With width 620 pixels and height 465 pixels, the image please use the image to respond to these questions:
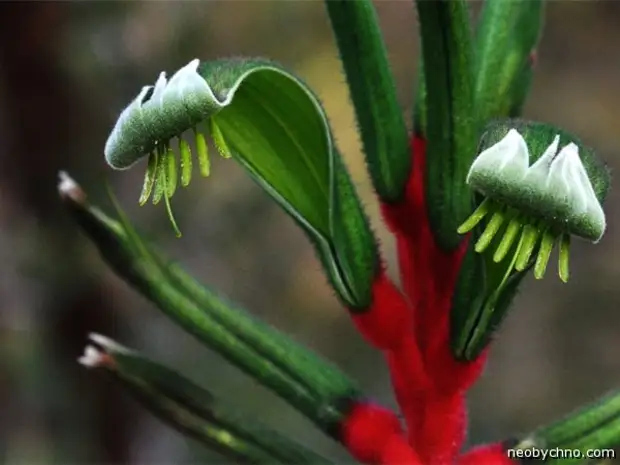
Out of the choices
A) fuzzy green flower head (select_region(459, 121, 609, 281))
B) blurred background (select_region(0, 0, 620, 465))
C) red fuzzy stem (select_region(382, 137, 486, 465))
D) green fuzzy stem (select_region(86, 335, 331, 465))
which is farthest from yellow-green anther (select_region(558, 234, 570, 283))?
blurred background (select_region(0, 0, 620, 465))

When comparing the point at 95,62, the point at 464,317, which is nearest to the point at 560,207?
the point at 464,317

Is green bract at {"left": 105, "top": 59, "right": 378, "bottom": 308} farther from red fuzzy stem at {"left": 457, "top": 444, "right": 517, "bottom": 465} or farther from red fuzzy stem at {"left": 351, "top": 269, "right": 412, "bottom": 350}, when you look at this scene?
red fuzzy stem at {"left": 457, "top": 444, "right": 517, "bottom": 465}

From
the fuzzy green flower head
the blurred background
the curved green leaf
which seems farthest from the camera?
the blurred background

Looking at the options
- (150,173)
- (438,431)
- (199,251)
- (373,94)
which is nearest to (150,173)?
(150,173)

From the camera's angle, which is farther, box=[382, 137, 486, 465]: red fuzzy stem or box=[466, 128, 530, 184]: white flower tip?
box=[382, 137, 486, 465]: red fuzzy stem

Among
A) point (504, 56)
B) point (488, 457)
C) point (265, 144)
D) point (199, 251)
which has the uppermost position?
point (199, 251)

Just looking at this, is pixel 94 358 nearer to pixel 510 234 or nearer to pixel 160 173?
pixel 160 173

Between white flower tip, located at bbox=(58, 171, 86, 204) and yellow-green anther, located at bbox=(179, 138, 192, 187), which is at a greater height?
white flower tip, located at bbox=(58, 171, 86, 204)

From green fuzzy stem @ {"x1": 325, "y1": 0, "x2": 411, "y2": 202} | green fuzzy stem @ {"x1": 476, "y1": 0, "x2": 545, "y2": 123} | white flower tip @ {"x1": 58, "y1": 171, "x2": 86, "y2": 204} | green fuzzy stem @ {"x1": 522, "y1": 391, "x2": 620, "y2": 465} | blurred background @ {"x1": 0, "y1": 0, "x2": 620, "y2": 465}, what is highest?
blurred background @ {"x1": 0, "y1": 0, "x2": 620, "y2": 465}
